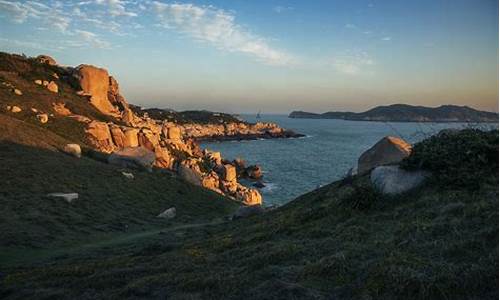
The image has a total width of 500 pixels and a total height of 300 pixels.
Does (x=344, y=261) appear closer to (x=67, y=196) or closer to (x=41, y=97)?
(x=67, y=196)

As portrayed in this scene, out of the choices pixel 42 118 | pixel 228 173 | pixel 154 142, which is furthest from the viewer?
pixel 228 173

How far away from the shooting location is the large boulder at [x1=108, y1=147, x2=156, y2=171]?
4353cm

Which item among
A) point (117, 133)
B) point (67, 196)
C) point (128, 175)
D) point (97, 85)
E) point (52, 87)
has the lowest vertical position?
point (128, 175)

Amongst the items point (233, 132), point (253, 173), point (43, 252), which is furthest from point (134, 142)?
point (233, 132)

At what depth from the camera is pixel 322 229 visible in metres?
12.1

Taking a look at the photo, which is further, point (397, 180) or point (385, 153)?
point (385, 153)

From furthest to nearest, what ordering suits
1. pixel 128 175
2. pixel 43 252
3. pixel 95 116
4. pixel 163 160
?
1. pixel 95 116
2. pixel 163 160
3. pixel 128 175
4. pixel 43 252

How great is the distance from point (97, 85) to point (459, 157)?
2848 inches

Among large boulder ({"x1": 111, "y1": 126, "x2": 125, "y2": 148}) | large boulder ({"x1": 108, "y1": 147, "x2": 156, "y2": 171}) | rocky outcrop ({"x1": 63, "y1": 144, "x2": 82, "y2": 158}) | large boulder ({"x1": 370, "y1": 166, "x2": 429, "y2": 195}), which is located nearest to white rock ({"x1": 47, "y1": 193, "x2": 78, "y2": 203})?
rocky outcrop ({"x1": 63, "y1": 144, "x2": 82, "y2": 158})

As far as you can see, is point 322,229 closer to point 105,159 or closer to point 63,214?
point 63,214

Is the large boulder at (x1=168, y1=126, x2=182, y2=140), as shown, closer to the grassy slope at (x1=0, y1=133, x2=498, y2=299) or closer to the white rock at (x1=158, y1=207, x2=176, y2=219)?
the white rock at (x1=158, y1=207, x2=176, y2=219)

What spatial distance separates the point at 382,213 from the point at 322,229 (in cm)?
158

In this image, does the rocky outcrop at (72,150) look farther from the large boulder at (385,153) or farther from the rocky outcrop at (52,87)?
the rocky outcrop at (52,87)

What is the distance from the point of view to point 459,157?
42.4 feet
